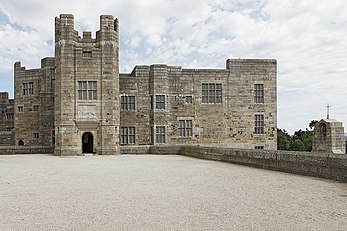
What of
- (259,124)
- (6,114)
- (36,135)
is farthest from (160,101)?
(6,114)

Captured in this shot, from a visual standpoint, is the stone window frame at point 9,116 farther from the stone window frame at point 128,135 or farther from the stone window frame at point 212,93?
the stone window frame at point 212,93

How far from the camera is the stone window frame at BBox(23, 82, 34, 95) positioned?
100 feet

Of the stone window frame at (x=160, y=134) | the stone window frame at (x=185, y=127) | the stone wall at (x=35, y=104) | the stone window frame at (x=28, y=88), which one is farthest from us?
the stone window frame at (x=28, y=88)

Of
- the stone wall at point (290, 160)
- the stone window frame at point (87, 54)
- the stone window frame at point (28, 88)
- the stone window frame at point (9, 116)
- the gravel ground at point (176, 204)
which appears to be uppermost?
the stone window frame at point (87, 54)

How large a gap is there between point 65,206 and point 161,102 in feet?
68.2

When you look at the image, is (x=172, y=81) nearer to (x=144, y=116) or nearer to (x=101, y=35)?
(x=144, y=116)

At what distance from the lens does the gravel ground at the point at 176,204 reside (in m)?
5.00

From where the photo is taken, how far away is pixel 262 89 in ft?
94.0

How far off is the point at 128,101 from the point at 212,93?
6478mm

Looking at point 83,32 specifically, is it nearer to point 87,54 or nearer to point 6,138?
point 87,54

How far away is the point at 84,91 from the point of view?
23328 millimetres

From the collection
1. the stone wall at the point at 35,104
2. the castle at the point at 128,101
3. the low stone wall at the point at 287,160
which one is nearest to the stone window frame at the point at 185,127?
the castle at the point at 128,101

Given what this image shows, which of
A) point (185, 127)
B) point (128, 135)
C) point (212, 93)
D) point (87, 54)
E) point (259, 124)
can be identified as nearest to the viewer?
point (87, 54)

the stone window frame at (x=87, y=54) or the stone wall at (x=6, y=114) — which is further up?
the stone window frame at (x=87, y=54)
